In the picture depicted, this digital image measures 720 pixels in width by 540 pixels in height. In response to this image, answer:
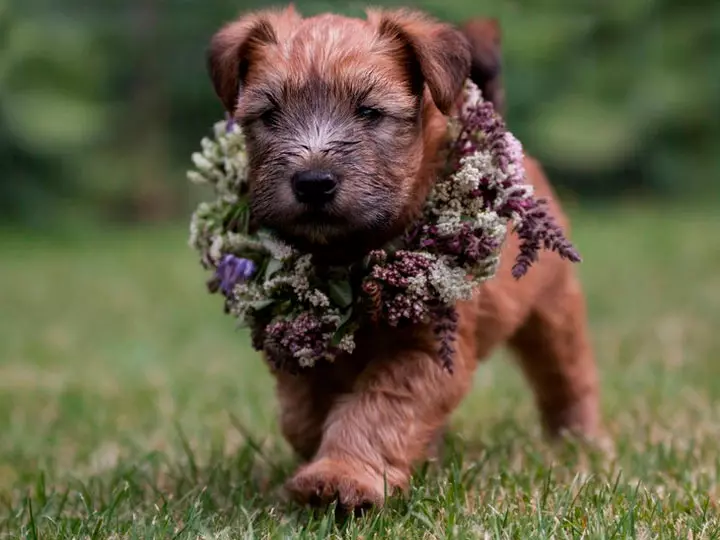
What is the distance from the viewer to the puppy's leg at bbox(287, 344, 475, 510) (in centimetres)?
299

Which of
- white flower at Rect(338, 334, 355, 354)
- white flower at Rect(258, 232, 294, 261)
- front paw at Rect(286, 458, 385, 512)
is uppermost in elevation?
white flower at Rect(258, 232, 294, 261)

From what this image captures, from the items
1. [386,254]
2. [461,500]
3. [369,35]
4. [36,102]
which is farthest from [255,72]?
[36,102]

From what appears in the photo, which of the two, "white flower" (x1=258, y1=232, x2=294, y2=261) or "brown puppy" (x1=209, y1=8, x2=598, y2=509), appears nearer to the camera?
"brown puppy" (x1=209, y1=8, x2=598, y2=509)

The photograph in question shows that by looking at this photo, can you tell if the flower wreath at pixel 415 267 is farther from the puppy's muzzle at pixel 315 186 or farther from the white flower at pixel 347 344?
the puppy's muzzle at pixel 315 186

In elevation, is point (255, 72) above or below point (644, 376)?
above

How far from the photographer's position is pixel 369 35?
10.6ft

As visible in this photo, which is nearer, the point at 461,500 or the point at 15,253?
the point at 461,500

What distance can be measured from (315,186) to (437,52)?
63cm

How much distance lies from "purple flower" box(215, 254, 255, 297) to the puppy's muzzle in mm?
442

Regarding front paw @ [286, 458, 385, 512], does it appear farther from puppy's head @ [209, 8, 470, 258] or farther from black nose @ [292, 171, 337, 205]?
black nose @ [292, 171, 337, 205]

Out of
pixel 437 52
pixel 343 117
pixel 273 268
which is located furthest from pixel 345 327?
pixel 437 52

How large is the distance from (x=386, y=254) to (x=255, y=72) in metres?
0.71

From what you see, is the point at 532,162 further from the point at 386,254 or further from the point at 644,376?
the point at 644,376

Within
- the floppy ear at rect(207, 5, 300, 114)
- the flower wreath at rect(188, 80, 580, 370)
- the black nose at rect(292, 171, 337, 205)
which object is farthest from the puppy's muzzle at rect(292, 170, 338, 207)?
the floppy ear at rect(207, 5, 300, 114)
